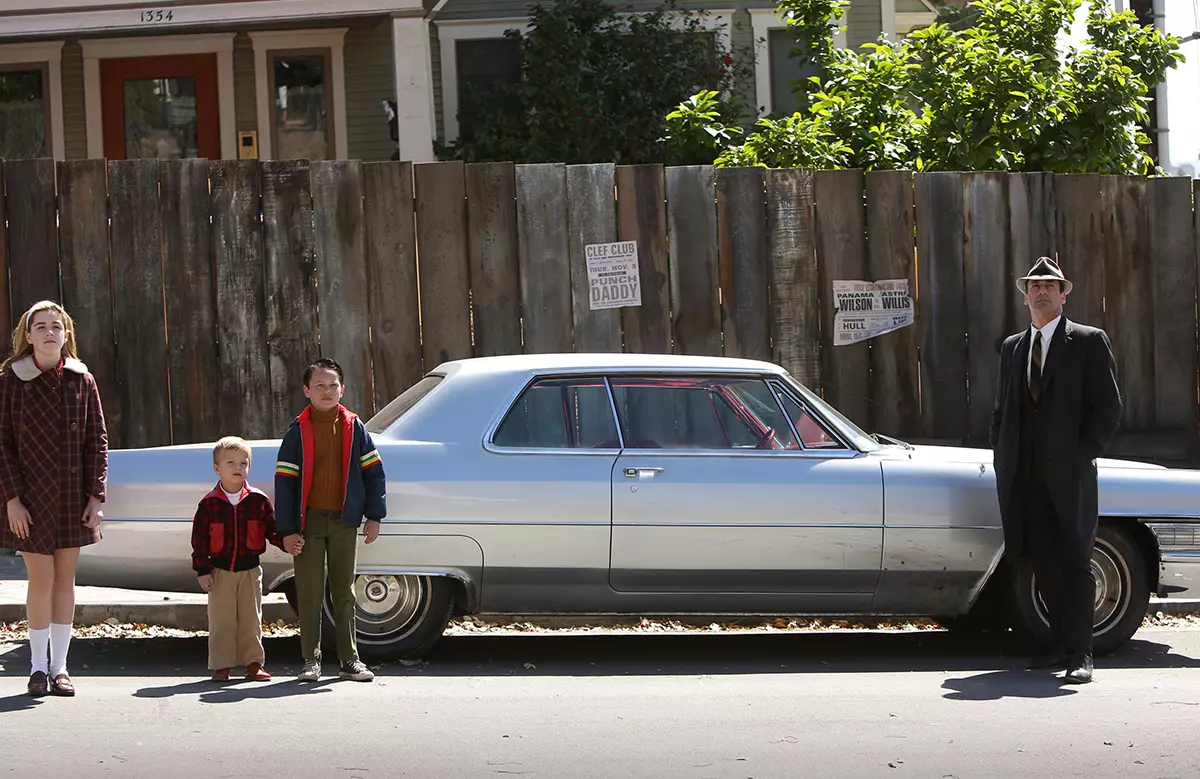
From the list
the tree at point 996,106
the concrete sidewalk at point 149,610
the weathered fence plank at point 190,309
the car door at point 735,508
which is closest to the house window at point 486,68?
the tree at point 996,106

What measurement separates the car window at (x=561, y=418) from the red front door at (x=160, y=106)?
11263 millimetres

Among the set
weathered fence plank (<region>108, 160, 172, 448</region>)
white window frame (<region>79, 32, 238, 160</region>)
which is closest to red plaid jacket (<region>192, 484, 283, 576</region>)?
weathered fence plank (<region>108, 160, 172, 448</region>)

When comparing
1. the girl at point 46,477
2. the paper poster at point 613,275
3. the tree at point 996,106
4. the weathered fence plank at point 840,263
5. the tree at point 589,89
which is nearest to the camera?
the girl at point 46,477

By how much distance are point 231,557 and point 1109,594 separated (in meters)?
4.24

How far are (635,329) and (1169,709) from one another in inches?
193

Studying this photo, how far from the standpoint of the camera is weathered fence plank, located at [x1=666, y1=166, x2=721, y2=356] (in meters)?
10.5

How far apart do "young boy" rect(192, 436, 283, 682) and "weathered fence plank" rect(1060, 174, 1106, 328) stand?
6510 millimetres

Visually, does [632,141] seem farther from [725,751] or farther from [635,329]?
[725,751]

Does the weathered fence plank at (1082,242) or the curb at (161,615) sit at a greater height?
the weathered fence plank at (1082,242)

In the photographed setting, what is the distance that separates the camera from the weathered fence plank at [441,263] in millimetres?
10234

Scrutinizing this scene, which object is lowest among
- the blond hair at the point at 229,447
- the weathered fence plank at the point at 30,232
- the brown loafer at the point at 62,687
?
the brown loafer at the point at 62,687

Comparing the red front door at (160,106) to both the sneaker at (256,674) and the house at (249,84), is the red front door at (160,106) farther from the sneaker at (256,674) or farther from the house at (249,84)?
the sneaker at (256,674)

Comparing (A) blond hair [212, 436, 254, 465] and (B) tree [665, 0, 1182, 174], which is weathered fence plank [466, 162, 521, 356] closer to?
(B) tree [665, 0, 1182, 174]

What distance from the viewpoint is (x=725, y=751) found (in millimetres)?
5645
